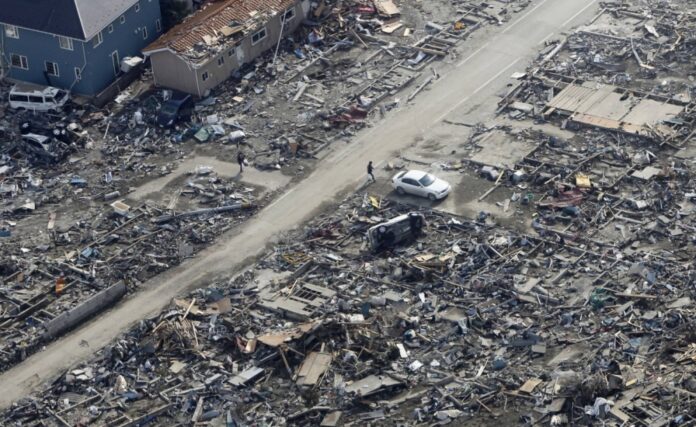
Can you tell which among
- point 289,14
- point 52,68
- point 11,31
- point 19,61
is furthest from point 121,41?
point 289,14

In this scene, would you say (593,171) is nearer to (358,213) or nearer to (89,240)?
(358,213)

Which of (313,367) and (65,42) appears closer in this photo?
(313,367)

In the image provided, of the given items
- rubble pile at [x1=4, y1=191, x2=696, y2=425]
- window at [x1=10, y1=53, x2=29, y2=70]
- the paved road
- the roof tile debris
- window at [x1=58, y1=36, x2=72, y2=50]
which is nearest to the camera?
rubble pile at [x1=4, y1=191, x2=696, y2=425]

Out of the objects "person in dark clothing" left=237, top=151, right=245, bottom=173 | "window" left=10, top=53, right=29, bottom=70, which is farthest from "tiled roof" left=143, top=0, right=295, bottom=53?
"person in dark clothing" left=237, top=151, right=245, bottom=173

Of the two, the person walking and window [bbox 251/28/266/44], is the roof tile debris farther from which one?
the person walking

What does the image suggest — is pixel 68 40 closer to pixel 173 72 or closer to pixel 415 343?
pixel 173 72

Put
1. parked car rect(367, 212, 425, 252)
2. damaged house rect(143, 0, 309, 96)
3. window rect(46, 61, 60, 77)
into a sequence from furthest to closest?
window rect(46, 61, 60, 77) → damaged house rect(143, 0, 309, 96) → parked car rect(367, 212, 425, 252)

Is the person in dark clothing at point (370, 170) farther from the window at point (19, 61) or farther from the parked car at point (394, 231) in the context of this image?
the window at point (19, 61)

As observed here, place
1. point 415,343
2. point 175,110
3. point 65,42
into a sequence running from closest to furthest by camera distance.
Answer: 1. point 415,343
2. point 175,110
3. point 65,42
